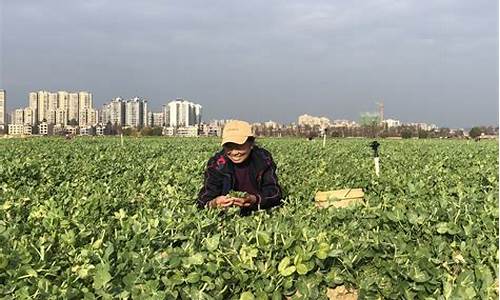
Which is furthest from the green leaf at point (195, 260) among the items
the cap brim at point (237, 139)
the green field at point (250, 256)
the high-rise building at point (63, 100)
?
the high-rise building at point (63, 100)

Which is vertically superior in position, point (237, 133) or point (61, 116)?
point (61, 116)

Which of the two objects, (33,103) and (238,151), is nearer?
(238,151)

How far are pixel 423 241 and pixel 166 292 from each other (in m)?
1.56

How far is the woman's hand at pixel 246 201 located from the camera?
4695 millimetres

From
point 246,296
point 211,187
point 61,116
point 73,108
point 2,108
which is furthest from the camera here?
point 73,108

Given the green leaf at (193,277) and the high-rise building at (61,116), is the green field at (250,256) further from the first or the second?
the high-rise building at (61,116)

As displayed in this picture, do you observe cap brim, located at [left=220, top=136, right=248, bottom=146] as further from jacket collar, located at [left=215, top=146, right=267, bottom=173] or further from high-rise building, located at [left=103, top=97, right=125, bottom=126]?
high-rise building, located at [left=103, top=97, right=125, bottom=126]

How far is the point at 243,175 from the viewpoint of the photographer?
5.36 metres

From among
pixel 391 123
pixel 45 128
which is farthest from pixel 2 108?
pixel 391 123

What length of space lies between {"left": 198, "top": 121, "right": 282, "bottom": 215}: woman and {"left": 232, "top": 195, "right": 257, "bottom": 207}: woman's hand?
7cm

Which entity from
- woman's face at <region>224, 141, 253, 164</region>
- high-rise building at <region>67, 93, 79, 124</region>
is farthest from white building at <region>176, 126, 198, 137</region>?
woman's face at <region>224, 141, 253, 164</region>

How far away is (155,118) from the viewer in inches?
5103

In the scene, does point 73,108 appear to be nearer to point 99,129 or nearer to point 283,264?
point 99,129

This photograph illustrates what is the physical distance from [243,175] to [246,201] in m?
0.52
